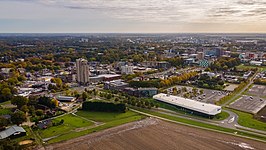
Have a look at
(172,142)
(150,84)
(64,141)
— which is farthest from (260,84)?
(64,141)

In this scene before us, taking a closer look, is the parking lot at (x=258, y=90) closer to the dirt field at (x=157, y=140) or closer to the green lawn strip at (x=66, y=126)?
the dirt field at (x=157, y=140)

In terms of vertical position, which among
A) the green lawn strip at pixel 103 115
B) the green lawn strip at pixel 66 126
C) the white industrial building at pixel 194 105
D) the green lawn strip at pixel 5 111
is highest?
the white industrial building at pixel 194 105

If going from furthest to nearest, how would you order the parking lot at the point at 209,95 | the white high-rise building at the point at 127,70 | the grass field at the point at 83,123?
the white high-rise building at the point at 127,70
the parking lot at the point at 209,95
the grass field at the point at 83,123

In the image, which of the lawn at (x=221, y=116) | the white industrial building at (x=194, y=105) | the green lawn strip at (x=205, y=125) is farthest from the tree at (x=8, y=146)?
the lawn at (x=221, y=116)

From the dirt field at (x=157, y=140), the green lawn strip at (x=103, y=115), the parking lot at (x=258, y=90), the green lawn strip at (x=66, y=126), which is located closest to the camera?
the dirt field at (x=157, y=140)

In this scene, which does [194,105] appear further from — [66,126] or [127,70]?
[127,70]
